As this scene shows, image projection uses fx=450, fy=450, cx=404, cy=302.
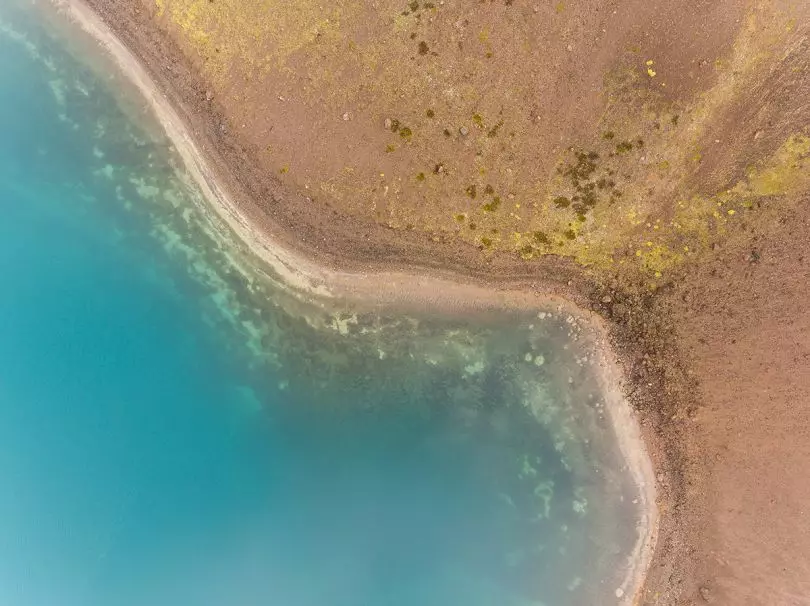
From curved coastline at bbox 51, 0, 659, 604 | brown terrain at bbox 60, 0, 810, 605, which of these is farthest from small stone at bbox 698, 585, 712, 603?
curved coastline at bbox 51, 0, 659, 604

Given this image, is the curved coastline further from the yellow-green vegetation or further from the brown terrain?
the yellow-green vegetation

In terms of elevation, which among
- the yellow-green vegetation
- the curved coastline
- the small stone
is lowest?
the small stone

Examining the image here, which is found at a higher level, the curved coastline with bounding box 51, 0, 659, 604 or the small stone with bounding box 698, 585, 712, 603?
the curved coastline with bounding box 51, 0, 659, 604

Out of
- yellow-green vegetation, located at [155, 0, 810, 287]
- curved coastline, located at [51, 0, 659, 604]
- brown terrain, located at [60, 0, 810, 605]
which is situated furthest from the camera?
curved coastline, located at [51, 0, 659, 604]

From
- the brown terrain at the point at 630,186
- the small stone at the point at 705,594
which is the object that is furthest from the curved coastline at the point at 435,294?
the small stone at the point at 705,594

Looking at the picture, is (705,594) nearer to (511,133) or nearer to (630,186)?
(630,186)

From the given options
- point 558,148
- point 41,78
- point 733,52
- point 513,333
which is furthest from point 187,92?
point 733,52

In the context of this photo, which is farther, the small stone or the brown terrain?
the small stone

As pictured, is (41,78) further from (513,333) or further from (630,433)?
(630,433)
